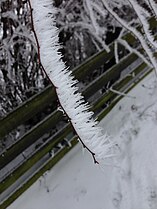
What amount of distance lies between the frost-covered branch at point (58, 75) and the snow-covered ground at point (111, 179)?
1.78 m

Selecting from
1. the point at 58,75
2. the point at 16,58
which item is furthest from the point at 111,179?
the point at 58,75

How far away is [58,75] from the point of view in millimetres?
712

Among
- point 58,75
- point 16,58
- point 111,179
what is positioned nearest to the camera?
point 58,75

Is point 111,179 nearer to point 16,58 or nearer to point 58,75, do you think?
point 16,58

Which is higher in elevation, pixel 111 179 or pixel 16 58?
pixel 16 58

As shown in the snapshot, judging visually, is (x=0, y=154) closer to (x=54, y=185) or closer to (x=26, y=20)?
(x=54, y=185)

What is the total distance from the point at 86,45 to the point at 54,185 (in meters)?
1.77

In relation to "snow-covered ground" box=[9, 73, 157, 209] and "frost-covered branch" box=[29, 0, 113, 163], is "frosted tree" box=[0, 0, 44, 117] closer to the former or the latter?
"snow-covered ground" box=[9, 73, 157, 209]

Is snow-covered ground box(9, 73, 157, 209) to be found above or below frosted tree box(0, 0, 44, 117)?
below

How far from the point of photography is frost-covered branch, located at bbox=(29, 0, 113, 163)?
0.71 metres

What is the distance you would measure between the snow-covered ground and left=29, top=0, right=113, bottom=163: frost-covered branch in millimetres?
1776

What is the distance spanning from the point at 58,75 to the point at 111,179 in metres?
2.40

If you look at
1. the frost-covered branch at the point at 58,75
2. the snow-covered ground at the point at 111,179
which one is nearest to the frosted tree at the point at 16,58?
the snow-covered ground at the point at 111,179

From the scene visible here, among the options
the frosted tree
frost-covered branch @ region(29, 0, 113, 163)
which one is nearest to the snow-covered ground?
the frosted tree
